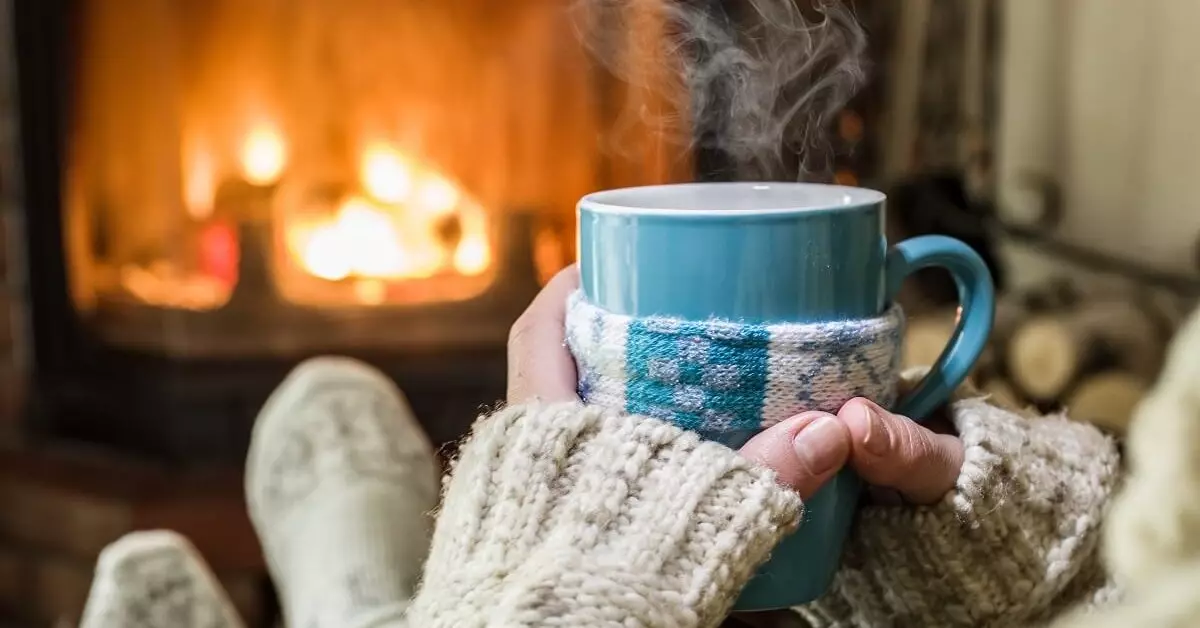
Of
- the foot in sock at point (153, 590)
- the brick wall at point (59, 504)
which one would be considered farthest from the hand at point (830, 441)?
the brick wall at point (59, 504)

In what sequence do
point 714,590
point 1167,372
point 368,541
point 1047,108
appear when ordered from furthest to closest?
point 1047,108 → point 368,541 → point 714,590 → point 1167,372

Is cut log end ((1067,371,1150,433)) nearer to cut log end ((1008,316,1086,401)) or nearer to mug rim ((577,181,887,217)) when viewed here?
cut log end ((1008,316,1086,401))

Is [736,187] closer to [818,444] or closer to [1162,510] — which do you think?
[818,444]

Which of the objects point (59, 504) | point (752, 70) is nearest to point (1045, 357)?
point (752, 70)

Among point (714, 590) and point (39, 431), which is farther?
point (39, 431)

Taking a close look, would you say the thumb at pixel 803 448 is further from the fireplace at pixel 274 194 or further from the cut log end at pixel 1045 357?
the fireplace at pixel 274 194

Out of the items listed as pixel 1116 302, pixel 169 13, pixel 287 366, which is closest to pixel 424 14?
pixel 169 13

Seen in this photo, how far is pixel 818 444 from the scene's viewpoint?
422 millimetres

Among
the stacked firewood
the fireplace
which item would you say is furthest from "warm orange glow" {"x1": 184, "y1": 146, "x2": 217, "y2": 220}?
the stacked firewood

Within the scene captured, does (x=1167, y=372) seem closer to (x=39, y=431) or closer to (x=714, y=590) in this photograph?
(x=714, y=590)

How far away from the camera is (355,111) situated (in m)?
1.39

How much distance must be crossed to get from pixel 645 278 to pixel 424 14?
105 centimetres

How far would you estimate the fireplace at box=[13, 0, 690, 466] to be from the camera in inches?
52.3

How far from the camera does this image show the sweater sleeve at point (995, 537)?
47 cm
